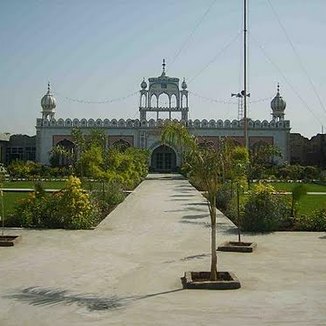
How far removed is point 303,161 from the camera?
56.2 metres

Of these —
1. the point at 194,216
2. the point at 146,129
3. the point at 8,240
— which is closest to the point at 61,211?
the point at 8,240

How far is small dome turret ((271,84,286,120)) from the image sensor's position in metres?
56.6

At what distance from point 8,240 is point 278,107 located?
48.3 m

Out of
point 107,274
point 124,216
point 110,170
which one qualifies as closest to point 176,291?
point 107,274

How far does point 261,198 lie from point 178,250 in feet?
12.0

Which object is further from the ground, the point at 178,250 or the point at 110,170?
the point at 110,170

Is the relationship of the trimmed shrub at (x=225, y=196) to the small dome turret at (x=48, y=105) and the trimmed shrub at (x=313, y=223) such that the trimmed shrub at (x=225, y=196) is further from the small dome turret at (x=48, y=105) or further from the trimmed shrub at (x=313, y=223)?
the small dome turret at (x=48, y=105)

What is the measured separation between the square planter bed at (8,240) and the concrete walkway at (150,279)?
7.7 inches

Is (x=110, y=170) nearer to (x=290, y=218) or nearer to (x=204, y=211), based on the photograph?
(x=204, y=211)

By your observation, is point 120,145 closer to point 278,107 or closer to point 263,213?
point 263,213

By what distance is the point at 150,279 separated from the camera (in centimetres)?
807

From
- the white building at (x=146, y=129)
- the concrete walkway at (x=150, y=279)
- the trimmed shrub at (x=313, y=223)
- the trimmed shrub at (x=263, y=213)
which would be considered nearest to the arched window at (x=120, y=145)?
the white building at (x=146, y=129)

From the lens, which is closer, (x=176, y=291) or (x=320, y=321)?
(x=320, y=321)

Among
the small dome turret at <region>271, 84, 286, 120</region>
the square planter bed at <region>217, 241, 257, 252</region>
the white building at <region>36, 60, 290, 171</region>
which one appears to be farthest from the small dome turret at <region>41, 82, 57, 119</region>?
the square planter bed at <region>217, 241, 257, 252</region>
